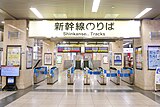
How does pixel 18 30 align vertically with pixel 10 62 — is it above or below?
above

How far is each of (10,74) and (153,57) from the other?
693cm

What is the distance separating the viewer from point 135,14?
310 inches

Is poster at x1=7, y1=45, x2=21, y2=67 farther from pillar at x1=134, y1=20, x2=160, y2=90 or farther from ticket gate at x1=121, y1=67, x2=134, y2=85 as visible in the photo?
ticket gate at x1=121, y1=67, x2=134, y2=85

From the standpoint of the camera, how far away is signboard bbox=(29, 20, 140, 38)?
25.1 ft

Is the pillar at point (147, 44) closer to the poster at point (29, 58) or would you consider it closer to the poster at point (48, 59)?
the poster at point (29, 58)

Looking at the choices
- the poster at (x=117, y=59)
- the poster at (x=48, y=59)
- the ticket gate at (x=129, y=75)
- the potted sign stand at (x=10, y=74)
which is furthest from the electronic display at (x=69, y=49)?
the potted sign stand at (x=10, y=74)

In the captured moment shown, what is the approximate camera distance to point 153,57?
8539mm

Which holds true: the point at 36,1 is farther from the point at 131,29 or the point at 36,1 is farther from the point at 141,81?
the point at 141,81

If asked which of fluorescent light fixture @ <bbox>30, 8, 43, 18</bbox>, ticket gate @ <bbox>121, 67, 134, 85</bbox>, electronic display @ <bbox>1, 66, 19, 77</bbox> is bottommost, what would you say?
ticket gate @ <bbox>121, 67, 134, 85</bbox>

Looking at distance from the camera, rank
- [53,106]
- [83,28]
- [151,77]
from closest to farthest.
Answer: [53,106], [83,28], [151,77]

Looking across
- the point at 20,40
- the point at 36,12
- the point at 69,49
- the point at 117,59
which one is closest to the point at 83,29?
the point at 36,12

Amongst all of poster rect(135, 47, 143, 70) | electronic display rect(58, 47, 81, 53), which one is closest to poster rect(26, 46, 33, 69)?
poster rect(135, 47, 143, 70)

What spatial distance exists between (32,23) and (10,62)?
2.37 m

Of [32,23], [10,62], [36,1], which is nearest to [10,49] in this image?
[10,62]
